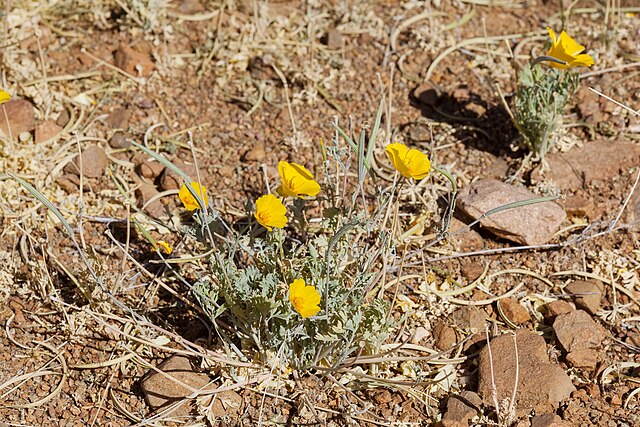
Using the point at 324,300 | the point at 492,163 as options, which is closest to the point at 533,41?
the point at 492,163

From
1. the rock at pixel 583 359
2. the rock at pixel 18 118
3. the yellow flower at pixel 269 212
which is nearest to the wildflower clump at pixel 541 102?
the rock at pixel 583 359

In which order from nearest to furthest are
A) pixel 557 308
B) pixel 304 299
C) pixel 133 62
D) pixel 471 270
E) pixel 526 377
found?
pixel 304 299, pixel 526 377, pixel 557 308, pixel 471 270, pixel 133 62

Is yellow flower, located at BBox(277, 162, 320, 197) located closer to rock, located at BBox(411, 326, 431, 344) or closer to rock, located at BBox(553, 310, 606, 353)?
rock, located at BBox(411, 326, 431, 344)

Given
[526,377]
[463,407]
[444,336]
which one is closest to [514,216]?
[444,336]

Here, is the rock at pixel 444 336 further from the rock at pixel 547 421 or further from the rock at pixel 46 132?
the rock at pixel 46 132

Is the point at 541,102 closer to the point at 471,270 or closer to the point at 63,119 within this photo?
the point at 471,270
